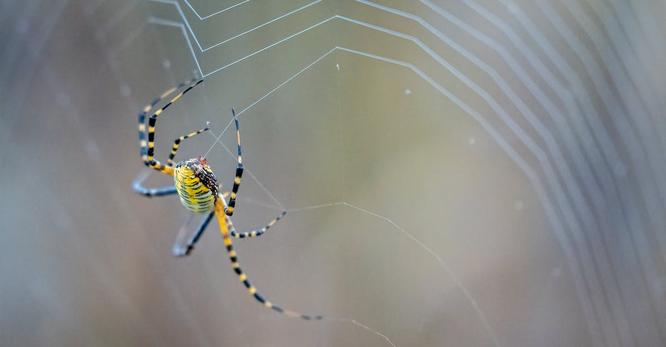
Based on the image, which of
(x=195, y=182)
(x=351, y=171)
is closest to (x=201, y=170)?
(x=195, y=182)

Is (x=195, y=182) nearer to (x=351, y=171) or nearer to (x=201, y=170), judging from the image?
(x=201, y=170)

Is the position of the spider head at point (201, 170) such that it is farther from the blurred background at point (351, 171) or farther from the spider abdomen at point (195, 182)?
the blurred background at point (351, 171)

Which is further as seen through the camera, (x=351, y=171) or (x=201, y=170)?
(x=351, y=171)

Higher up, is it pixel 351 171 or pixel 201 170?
pixel 351 171

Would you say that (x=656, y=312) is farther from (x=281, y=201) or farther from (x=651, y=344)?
(x=281, y=201)

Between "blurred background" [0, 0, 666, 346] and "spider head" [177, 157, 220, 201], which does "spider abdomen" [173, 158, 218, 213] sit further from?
"blurred background" [0, 0, 666, 346]
